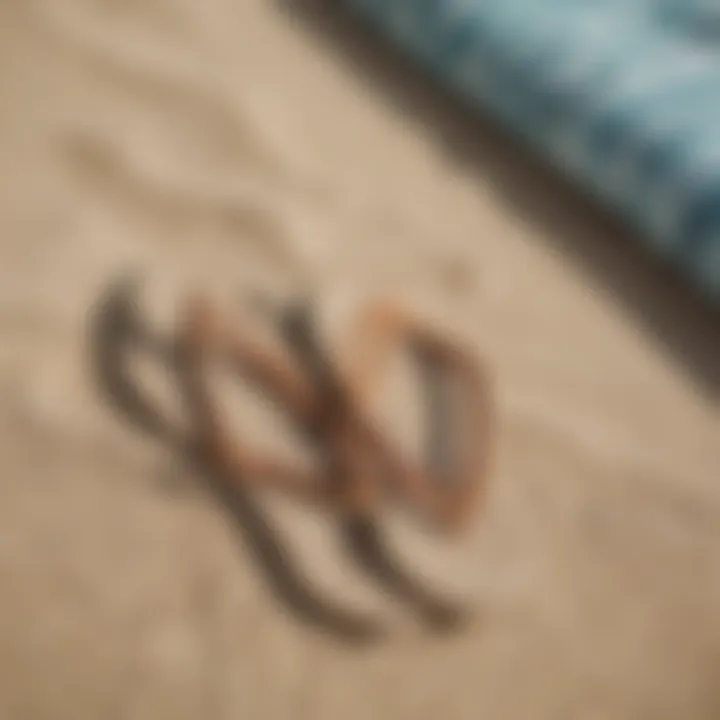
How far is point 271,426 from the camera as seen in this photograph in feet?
1.18

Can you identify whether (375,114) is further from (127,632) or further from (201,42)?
(127,632)

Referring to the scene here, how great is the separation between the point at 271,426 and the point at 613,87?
210 millimetres

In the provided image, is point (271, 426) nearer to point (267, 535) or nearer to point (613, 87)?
point (267, 535)

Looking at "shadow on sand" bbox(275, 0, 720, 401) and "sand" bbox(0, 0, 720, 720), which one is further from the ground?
"shadow on sand" bbox(275, 0, 720, 401)

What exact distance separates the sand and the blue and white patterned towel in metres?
0.02

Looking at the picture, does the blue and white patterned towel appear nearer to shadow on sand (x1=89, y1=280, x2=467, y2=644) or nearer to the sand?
the sand

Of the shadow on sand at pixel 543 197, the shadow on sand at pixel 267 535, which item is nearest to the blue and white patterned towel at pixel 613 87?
the shadow on sand at pixel 543 197

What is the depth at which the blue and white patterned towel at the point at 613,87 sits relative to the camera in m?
0.40

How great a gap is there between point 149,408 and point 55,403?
33 millimetres

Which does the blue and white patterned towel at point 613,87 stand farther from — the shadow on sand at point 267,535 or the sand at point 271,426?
the shadow on sand at point 267,535

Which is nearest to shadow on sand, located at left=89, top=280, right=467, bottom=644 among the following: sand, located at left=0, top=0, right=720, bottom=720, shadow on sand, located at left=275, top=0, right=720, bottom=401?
sand, located at left=0, top=0, right=720, bottom=720

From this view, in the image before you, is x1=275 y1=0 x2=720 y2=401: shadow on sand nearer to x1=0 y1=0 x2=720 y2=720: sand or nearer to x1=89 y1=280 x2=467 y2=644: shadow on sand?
x1=0 y1=0 x2=720 y2=720: sand

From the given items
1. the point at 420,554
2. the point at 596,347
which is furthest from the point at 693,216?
Answer: the point at 420,554

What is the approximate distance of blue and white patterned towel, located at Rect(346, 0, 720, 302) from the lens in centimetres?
40
